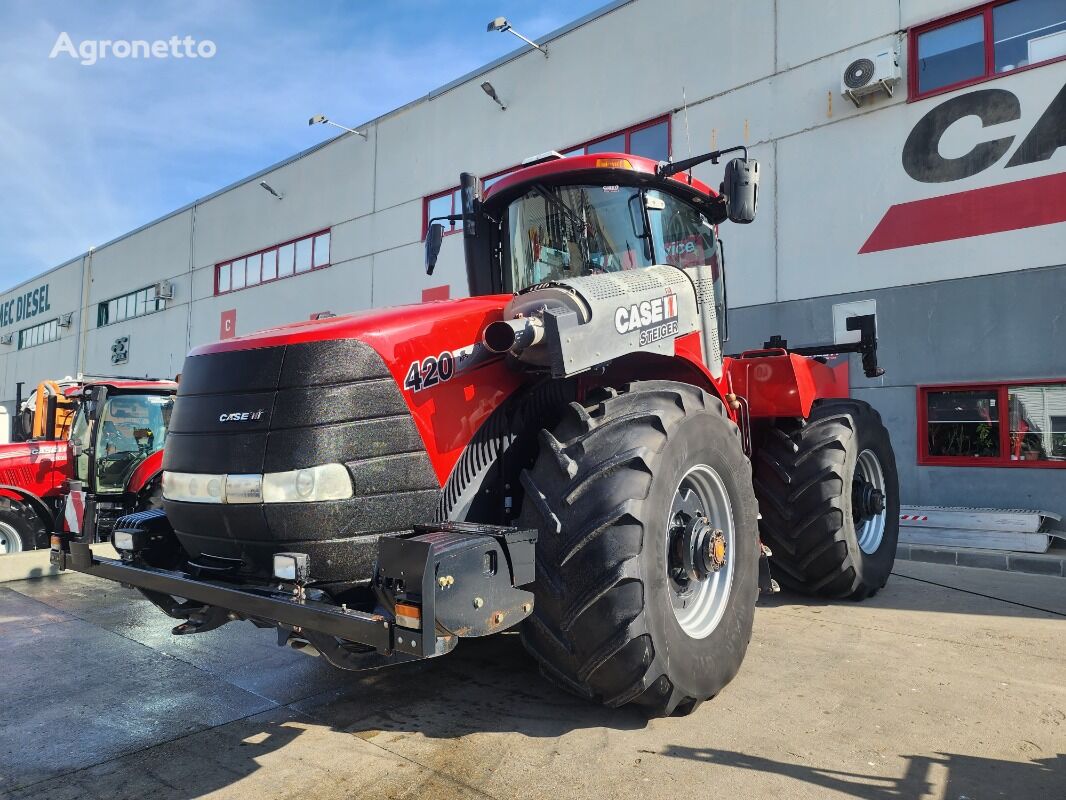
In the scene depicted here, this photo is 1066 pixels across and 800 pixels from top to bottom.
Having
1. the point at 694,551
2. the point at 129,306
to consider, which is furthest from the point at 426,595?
the point at 129,306

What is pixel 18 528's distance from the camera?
8.09 metres

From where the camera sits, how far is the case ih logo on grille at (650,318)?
10.5ft

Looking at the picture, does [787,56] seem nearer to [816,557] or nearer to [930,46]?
[930,46]

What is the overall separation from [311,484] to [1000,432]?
348 inches

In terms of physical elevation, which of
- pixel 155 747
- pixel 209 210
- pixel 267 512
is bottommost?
pixel 155 747

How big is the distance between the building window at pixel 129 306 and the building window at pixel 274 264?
154 inches

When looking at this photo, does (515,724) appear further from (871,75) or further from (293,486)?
(871,75)

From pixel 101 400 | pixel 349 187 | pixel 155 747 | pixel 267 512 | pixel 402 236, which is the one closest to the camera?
pixel 267 512

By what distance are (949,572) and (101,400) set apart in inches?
360

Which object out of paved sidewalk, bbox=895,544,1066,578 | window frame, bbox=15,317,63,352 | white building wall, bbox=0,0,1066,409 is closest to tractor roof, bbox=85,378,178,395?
white building wall, bbox=0,0,1066,409

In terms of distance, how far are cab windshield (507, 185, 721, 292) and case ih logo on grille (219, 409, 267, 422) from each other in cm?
175

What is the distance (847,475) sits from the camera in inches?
201

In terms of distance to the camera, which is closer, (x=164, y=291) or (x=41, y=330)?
(x=164, y=291)

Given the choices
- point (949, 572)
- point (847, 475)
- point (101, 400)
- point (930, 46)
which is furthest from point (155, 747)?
point (930, 46)
